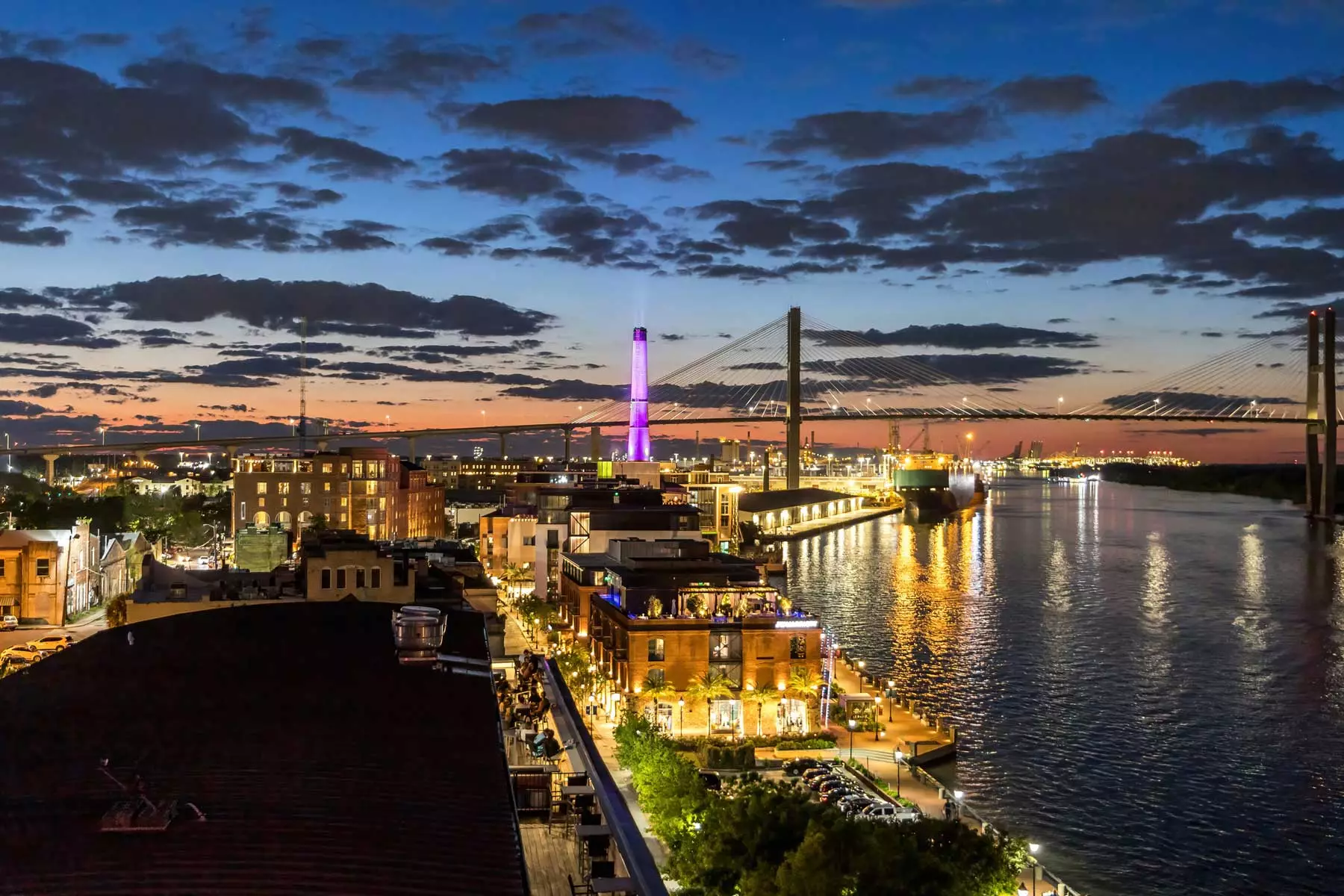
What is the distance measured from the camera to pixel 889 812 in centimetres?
1084

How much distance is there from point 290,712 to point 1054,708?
13.5 meters

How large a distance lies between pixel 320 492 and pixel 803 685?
22.5 m

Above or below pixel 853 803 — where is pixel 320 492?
above

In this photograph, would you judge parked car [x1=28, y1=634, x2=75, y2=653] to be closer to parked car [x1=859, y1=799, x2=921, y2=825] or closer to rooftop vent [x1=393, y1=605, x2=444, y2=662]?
rooftop vent [x1=393, y1=605, x2=444, y2=662]

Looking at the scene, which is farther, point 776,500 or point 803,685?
point 776,500

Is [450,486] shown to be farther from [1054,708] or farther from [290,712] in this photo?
[290,712]

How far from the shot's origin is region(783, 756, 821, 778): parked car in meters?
12.4

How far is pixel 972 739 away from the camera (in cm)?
1509

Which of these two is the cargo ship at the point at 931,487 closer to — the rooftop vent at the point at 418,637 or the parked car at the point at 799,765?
the parked car at the point at 799,765

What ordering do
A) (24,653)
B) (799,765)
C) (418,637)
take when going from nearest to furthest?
(418,637)
(799,765)
(24,653)

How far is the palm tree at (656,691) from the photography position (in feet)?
46.8

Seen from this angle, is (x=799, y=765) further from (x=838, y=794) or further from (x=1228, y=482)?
(x=1228, y=482)

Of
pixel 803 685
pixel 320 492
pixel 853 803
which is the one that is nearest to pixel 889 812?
pixel 853 803

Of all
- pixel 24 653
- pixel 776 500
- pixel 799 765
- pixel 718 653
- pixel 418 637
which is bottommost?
pixel 799 765
